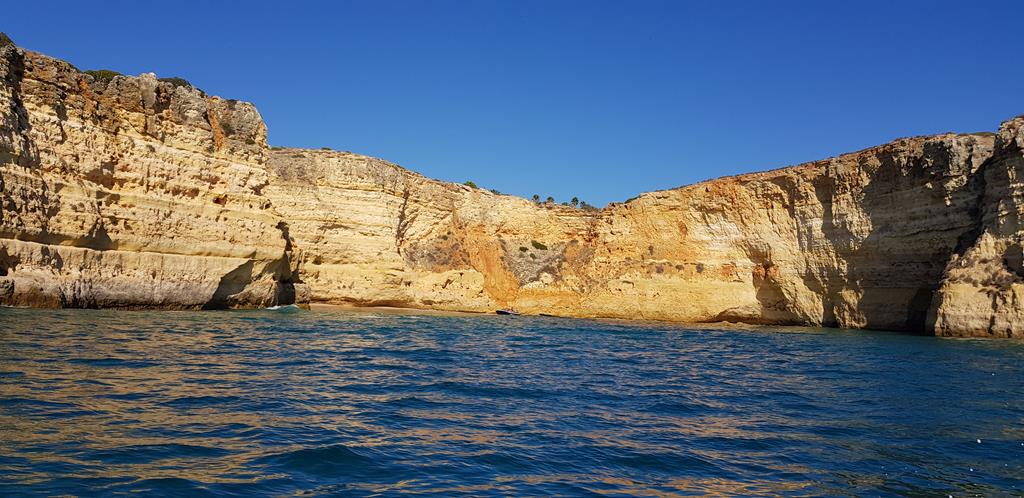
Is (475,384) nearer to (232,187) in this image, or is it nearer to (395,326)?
(395,326)

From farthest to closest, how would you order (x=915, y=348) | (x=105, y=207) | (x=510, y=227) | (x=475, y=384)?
(x=510, y=227) → (x=105, y=207) → (x=915, y=348) → (x=475, y=384)

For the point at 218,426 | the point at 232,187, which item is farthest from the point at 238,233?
the point at 218,426

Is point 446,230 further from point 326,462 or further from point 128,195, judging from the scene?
point 326,462

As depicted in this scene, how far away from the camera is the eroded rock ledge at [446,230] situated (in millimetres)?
25172

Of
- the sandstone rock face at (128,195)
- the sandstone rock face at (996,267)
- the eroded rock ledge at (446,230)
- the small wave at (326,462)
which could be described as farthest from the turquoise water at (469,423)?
the sandstone rock face at (996,267)

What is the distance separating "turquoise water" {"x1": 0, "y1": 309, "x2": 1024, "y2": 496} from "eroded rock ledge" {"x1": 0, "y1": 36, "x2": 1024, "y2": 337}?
1081cm

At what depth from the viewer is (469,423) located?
341 inches

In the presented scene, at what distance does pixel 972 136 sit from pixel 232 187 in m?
35.8

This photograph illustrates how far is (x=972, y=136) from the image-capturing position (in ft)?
106

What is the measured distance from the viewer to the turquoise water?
614cm

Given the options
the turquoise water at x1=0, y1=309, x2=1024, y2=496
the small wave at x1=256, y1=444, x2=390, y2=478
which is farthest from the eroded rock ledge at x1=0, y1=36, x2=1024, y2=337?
the small wave at x1=256, y1=444, x2=390, y2=478

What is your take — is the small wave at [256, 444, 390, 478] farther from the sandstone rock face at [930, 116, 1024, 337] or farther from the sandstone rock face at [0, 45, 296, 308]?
the sandstone rock face at [930, 116, 1024, 337]

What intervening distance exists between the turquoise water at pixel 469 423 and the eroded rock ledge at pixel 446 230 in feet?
35.5

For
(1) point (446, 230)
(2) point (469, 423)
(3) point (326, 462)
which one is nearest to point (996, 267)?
(2) point (469, 423)
